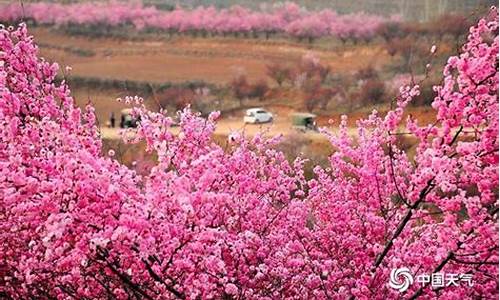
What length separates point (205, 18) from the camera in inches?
1606

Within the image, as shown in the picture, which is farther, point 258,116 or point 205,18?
point 205,18

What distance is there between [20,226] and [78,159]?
40.5 inches

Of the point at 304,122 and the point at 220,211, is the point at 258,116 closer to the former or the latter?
the point at 304,122

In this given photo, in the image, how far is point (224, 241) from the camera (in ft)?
15.0

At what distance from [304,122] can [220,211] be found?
21.5m

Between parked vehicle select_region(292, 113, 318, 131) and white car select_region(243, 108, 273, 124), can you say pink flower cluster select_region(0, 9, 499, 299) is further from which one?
white car select_region(243, 108, 273, 124)

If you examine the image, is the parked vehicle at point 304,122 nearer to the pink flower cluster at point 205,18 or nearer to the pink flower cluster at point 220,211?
the pink flower cluster at point 205,18

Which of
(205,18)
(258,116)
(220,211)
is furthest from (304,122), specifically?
(220,211)

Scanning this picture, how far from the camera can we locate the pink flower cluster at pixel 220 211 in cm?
408

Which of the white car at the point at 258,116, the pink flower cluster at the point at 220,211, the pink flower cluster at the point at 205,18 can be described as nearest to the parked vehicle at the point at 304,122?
the white car at the point at 258,116

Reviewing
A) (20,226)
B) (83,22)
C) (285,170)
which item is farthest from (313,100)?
(20,226)

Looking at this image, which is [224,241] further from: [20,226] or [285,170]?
[285,170]

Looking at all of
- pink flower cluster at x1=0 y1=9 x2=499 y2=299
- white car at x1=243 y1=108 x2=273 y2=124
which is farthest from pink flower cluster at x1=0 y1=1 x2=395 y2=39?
pink flower cluster at x1=0 y1=9 x2=499 y2=299

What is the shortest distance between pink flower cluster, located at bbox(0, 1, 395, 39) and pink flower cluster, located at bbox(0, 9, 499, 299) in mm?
32941
